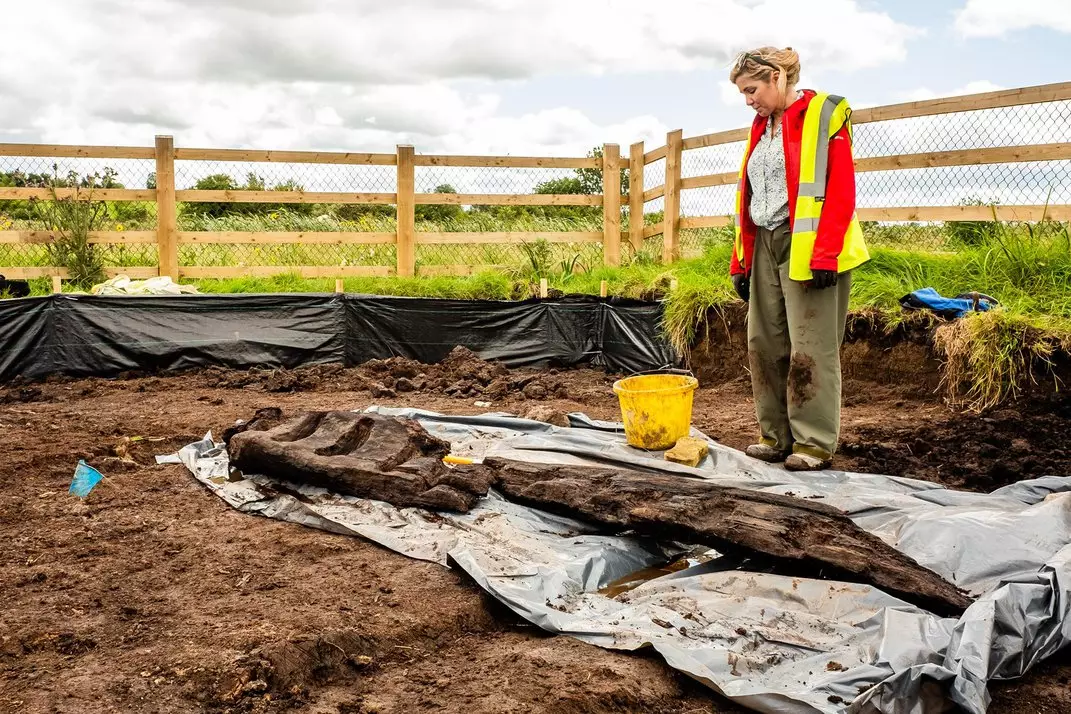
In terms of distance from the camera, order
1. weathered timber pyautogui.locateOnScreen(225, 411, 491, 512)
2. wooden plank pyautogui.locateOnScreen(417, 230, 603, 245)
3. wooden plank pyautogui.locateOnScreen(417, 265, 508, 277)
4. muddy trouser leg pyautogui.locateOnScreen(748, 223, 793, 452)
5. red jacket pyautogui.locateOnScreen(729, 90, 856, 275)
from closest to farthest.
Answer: weathered timber pyautogui.locateOnScreen(225, 411, 491, 512)
red jacket pyautogui.locateOnScreen(729, 90, 856, 275)
muddy trouser leg pyautogui.locateOnScreen(748, 223, 793, 452)
wooden plank pyautogui.locateOnScreen(417, 230, 603, 245)
wooden plank pyautogui.locateOnScreen(417, 265, 508, 277)

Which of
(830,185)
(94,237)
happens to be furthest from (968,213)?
(94,237)

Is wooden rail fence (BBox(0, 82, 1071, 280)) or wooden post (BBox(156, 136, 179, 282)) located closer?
wooden rail fence (BBox(0, 82, 1071, 280))

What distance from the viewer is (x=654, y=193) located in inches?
433

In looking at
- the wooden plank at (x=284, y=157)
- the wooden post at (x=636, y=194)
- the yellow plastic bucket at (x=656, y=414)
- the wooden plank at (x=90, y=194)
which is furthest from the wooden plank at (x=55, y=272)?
the yellow plastic bucket at (x=656, y=414)

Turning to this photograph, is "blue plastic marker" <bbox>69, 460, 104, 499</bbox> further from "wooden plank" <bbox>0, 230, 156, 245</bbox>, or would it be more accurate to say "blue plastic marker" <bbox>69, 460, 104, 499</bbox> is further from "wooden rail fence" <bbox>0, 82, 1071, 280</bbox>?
"wooden plank" <bbox>0, 230, 156, 245</bbox>

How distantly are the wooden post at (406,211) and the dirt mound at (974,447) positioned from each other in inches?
275

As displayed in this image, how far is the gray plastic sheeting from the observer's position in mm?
2195

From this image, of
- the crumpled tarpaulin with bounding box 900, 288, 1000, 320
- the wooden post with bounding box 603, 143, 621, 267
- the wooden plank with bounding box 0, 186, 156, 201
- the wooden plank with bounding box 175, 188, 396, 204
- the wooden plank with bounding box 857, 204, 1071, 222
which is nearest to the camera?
the crumpled tarpaulin with bounding box 900, 288, 1000, 320

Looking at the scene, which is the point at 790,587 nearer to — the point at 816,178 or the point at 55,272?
the point at 816,178

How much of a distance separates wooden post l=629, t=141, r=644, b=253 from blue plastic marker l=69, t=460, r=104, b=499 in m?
8.18

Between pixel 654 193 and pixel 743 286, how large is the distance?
6.59m

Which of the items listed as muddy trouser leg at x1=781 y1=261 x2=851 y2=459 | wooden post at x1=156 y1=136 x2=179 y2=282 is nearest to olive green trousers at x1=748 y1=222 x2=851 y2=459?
muddy trouser leg at x1=781 y1=261 x2=851 y2=459

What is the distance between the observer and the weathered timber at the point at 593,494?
2824 mm

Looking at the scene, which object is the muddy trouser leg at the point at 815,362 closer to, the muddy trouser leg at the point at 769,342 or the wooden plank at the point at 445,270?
the muddy trouser leg at the point at 769,342
